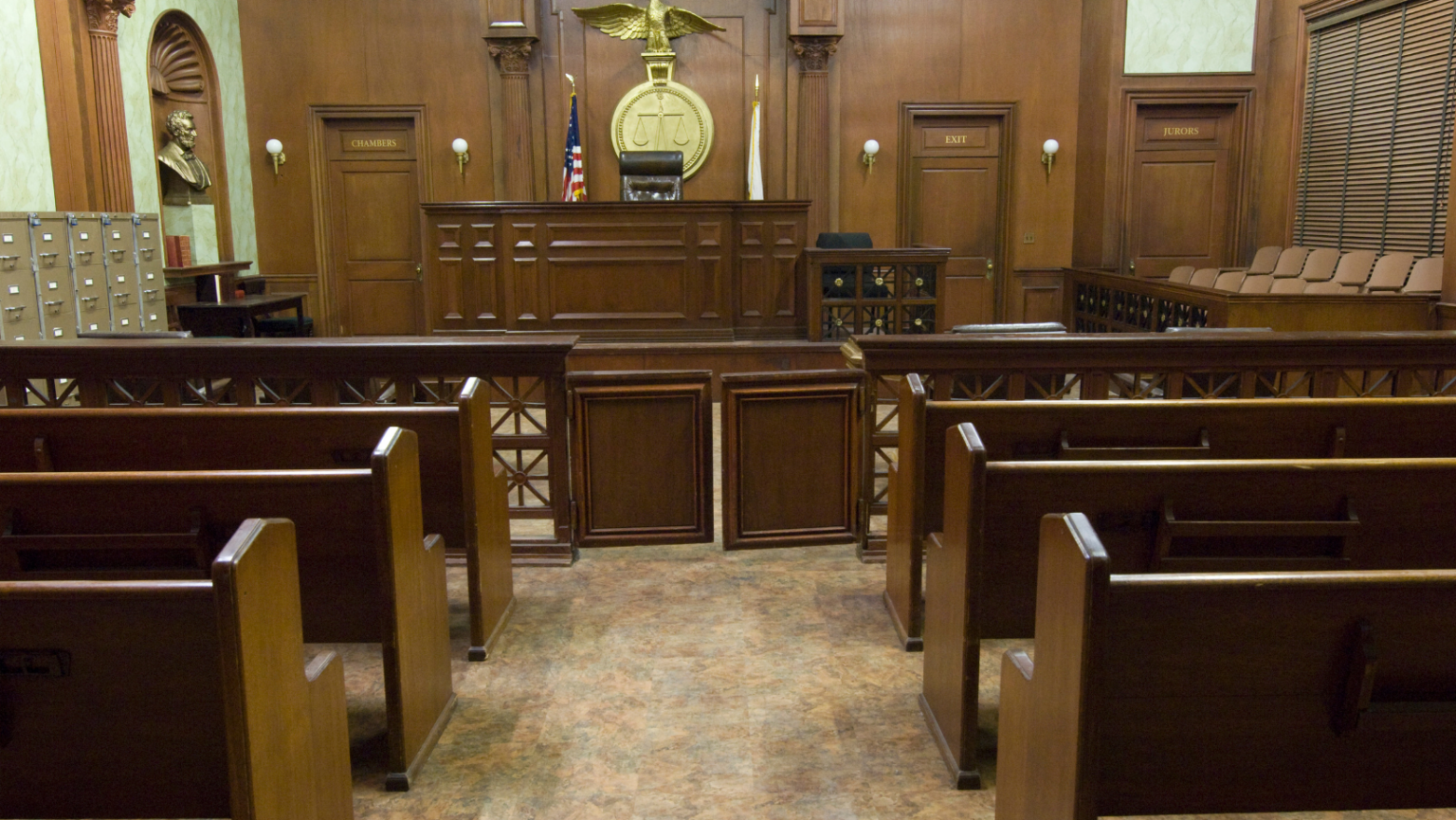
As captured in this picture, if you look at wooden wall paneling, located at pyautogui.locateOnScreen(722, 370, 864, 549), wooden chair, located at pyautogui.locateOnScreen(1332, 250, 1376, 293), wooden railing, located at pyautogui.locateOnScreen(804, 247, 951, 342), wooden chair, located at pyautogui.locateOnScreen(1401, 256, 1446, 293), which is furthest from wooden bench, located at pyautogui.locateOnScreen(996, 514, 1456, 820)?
wooden chair, located at pyautogui.locateOnScreen(1332, 250, 1376, 293)

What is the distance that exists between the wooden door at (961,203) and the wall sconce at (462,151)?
4.10m

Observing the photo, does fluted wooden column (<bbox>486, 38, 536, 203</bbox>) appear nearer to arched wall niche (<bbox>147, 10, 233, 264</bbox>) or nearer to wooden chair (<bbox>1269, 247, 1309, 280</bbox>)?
arched wall niche (<bbox>147, 10, 233, 264</bbox>)

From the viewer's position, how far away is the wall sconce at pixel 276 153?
9.45 meters

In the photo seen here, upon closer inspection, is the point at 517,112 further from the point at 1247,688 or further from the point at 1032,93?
the point at 1247,688

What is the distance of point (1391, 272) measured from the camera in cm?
757

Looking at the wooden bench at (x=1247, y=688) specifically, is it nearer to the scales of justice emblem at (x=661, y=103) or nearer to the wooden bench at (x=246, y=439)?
the wooden bench at (x=246, y=439)

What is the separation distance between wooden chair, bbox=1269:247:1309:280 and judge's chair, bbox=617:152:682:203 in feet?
16.6

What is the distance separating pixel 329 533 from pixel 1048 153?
8.85 m

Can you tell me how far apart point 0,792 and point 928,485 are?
2.32 metres

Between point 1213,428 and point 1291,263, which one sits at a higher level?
point 1291,263

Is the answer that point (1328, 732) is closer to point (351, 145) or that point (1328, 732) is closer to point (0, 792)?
point (0, 792)

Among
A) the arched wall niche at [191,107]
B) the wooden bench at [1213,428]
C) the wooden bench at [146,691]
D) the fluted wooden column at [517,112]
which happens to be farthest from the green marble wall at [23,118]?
the wooden bench at [1213,428]

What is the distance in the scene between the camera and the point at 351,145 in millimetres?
9727

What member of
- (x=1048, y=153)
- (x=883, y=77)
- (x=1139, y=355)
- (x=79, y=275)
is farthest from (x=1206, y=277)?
(x=79, y=275)
